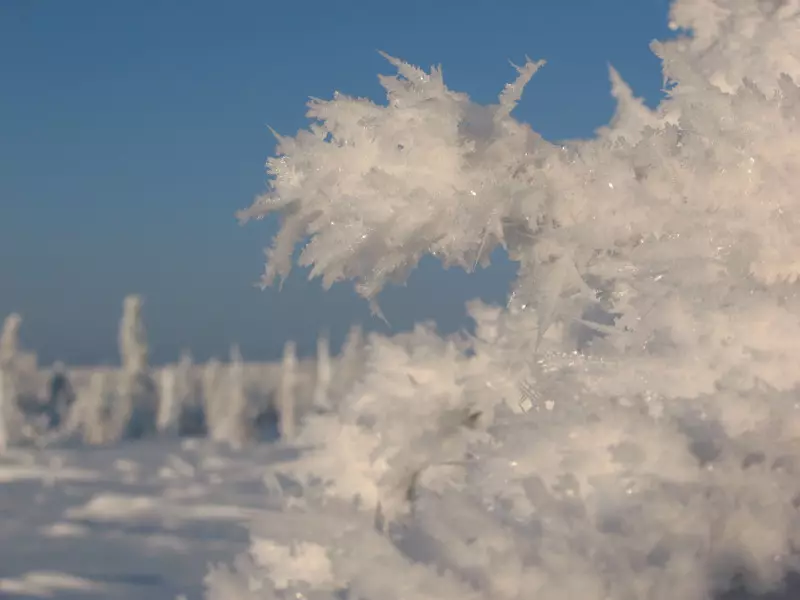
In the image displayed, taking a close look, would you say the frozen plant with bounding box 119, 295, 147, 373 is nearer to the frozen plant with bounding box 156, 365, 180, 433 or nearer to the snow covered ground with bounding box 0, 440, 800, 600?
the frozen plant with bounding box 156, 365, 180, 433

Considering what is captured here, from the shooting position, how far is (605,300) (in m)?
1.26

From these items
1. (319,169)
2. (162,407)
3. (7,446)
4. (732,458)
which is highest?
(162,407)

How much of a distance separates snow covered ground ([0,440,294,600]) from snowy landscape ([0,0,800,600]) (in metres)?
3.74

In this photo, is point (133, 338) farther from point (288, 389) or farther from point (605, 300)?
point (605, 300)

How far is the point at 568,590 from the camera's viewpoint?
2.88 ft

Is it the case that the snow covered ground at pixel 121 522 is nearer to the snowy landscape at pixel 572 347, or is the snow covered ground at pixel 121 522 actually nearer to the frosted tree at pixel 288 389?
the snowy landscape at pixel 572 347

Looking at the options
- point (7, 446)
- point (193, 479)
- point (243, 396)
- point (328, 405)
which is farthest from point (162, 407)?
point (328, 405)

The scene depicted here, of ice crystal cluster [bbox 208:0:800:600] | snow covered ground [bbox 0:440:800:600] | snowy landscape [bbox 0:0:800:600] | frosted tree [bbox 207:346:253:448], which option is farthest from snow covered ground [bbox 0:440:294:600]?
frosted tree [bbox 207:346:253:448]

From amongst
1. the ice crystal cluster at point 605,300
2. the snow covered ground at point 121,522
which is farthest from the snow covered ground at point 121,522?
the ice crystal cluster at point 605,300

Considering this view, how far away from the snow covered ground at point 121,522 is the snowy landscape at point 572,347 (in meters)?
3.74

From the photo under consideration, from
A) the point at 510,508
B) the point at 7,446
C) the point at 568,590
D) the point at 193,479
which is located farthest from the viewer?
the point at 7,446

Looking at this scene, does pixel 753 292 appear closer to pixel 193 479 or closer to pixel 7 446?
pixel 193 479

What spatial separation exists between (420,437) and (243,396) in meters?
30.0

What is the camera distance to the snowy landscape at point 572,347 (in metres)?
0.91
